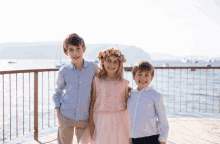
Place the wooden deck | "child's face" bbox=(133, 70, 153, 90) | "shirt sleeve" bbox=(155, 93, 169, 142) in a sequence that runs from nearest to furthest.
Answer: "shirt sleeve" bbox=(155, 93, 169, 142), "child's face" bbox=(133, 70, 153, 90), the wooden deck

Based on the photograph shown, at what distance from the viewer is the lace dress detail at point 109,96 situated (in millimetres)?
1847

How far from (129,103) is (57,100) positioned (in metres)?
0.69

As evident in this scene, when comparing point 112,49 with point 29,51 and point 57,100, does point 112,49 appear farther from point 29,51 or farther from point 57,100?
point 29,51

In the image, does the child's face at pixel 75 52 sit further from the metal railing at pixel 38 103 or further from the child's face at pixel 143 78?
the metal railing at pixel 38 103

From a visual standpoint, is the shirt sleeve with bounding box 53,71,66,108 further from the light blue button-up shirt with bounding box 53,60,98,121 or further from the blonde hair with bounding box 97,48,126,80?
the blonde hair with bounding box 97,48,126,80

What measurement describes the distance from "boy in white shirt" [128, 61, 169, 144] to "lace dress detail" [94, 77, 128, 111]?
0.24 metres

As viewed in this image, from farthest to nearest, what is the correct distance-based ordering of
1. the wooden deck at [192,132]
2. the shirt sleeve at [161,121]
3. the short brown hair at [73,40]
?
the wooden deck at [192,132] < the short brown hair at [73,40] < the shirt sleeve at [161,121]

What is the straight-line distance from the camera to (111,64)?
1.82m

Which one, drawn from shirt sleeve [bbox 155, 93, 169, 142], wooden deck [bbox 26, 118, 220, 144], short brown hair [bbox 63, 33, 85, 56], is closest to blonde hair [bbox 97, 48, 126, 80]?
short brown hair [bbox 63, 33, 85, 56]

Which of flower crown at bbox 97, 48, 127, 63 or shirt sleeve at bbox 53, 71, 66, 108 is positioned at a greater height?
flower crown at bbox 97, 48, 127, 63

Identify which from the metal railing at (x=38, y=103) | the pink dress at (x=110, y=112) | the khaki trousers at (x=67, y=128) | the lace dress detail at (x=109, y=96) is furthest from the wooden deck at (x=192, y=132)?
the lace dress detail at (x=109, y=96)

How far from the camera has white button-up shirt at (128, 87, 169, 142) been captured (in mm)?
1540

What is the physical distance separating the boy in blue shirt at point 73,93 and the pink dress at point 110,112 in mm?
106

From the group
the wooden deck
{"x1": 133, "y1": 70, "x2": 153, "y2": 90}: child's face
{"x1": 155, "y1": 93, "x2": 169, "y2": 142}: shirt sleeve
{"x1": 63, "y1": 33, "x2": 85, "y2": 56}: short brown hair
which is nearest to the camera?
{"x1": 155, "y1": 93, "x2": 169, "y2": 142}: shirt sleeve
